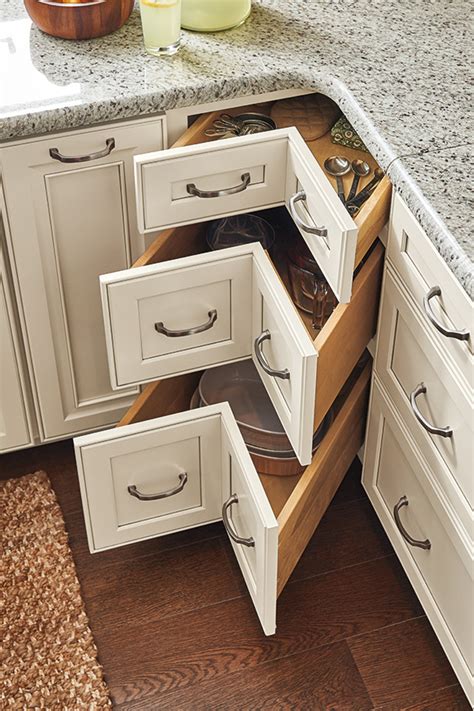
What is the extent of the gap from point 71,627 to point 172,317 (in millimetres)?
629

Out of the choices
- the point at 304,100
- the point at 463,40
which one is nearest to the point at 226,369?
the point at 304,100

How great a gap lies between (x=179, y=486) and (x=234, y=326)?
315 millimetres

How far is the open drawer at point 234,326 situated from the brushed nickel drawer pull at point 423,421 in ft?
0.46

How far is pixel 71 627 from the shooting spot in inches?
75.9

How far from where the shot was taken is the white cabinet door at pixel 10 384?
189 cm

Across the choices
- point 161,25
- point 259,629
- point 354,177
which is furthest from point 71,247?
point 259,629

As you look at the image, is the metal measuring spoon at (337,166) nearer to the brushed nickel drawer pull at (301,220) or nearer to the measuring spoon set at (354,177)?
the measuring spoon set at (354,177)

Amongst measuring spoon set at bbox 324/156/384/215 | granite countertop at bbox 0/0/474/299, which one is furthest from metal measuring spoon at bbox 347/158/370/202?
granite countertop at bbox 0/0/474/299

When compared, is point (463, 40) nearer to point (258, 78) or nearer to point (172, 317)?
point (258, 78)

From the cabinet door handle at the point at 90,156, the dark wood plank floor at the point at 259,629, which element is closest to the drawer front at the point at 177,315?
the cabinet door handle at the point at 90,156

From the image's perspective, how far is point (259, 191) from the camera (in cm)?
175

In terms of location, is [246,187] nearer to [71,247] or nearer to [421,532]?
[71,247]

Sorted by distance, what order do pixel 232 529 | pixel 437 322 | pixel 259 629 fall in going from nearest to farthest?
pixel 437 322
pixel 232 529
pixel 259 629

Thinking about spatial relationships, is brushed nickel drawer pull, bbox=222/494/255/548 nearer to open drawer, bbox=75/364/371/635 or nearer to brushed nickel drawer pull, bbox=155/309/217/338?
open drawer, bbox=75/364/371/635
